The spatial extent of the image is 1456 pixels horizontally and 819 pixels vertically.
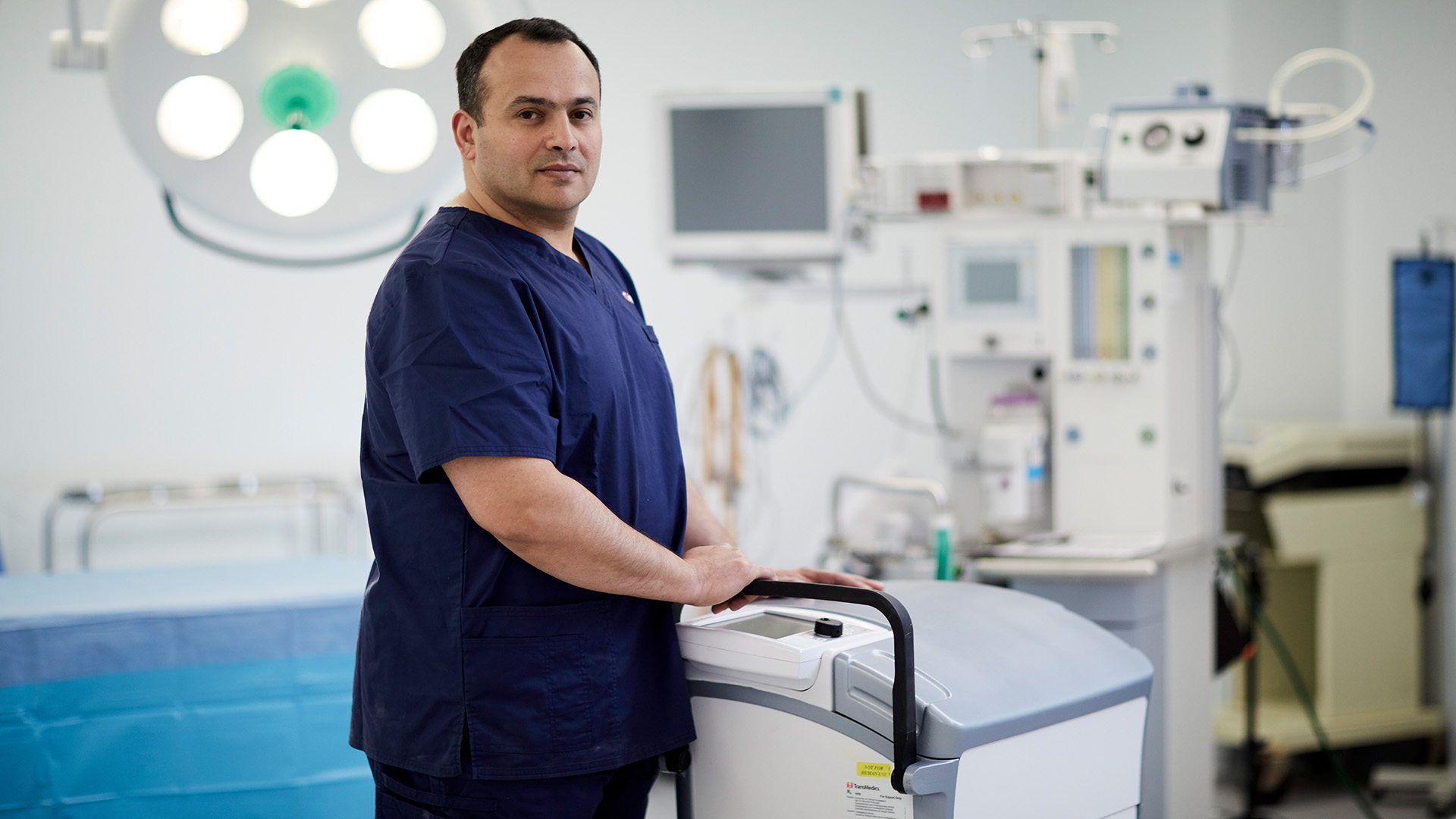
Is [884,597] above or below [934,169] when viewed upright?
below

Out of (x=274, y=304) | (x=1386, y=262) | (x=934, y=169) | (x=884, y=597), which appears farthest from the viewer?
(x=1386, y=262)

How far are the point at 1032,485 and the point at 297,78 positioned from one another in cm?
204

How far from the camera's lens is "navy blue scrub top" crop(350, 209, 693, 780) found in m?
1.12

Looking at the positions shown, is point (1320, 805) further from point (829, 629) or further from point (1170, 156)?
point (829, 629)

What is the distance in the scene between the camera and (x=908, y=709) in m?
1.14

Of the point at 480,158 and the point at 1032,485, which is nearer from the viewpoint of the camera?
the point at 480,158

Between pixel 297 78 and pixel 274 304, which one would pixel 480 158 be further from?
pixel 274 304

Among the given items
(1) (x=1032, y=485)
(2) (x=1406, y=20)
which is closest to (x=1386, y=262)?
(2) (x=1406, y=20)

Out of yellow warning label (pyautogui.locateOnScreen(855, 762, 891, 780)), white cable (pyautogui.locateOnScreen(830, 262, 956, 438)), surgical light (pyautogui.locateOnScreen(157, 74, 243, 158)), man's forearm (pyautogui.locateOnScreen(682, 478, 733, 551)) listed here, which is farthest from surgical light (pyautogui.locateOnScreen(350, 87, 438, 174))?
white cable (pyautogui.locateOnScreen(830, 262, 956, 438))

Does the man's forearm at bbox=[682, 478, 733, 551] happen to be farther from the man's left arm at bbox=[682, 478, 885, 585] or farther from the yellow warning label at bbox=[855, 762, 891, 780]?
the yellow warning label at bbox=[855, 762, 891, 780]

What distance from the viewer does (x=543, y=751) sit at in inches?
46.4

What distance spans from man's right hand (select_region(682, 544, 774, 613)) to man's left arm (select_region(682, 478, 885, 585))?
97 mm

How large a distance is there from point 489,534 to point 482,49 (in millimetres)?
499

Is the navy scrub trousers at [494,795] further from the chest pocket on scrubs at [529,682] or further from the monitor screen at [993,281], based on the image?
the monitor screen at [993,281]
